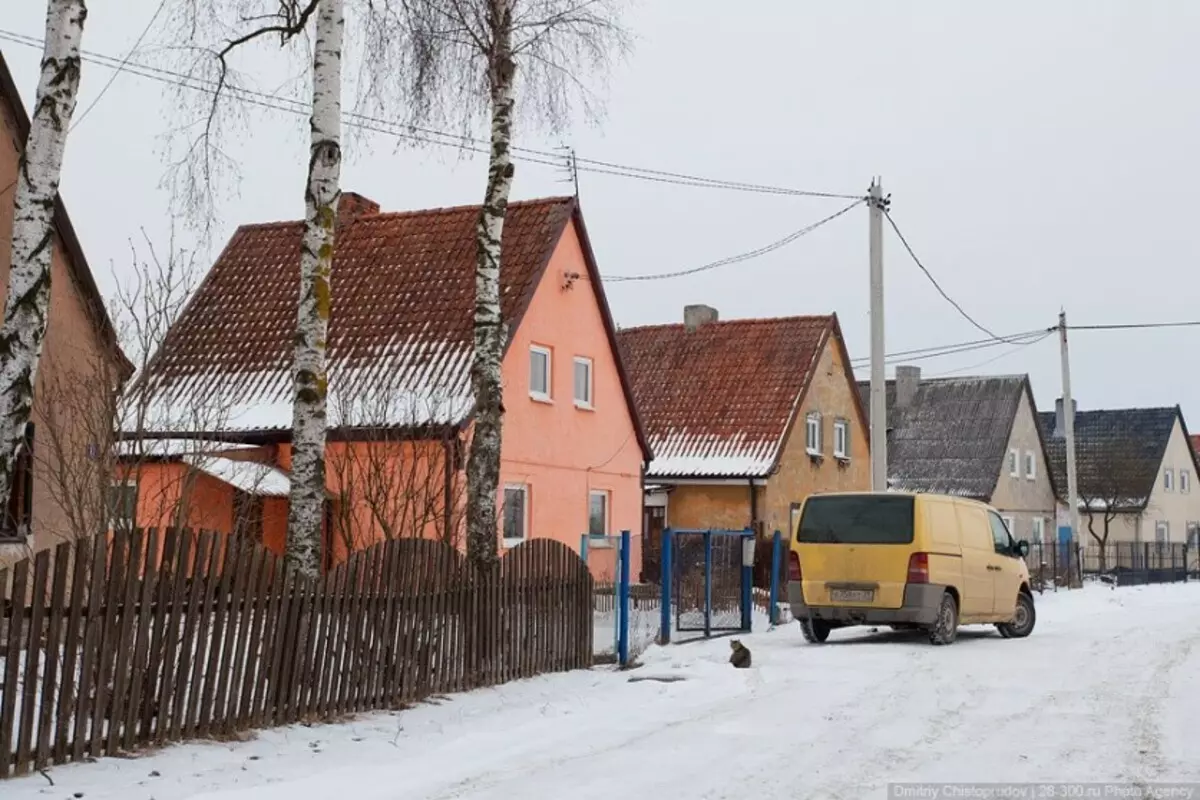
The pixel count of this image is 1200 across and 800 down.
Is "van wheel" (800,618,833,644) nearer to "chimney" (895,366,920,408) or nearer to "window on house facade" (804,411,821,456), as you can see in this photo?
"window on house facade" (804,411,821,456)

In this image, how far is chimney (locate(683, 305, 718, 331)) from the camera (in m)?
39.6

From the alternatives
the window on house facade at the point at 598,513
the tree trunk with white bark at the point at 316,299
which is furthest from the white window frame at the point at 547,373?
the tree trunk with white bark at the point at 316,299

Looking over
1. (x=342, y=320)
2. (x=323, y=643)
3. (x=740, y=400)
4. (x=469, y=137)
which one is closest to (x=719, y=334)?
(x=740, y=400)

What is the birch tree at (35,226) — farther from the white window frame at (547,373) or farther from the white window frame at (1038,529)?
the white window frame at (1038,529)

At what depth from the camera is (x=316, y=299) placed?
475 inches

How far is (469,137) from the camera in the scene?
611 inches

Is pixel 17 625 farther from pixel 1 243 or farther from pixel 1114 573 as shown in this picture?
pixel 1114 573

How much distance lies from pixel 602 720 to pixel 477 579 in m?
2.30

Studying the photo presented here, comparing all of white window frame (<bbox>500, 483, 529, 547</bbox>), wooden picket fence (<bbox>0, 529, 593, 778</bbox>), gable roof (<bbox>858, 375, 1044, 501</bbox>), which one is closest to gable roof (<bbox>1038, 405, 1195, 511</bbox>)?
gable roof (<bbox>858, 375, 1044, 501</bbox>)

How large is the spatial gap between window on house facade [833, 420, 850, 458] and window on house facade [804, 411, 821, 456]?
1133 millimetres

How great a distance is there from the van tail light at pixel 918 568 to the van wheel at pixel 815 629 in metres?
1.41

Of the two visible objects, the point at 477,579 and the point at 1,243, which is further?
the point at 1,243

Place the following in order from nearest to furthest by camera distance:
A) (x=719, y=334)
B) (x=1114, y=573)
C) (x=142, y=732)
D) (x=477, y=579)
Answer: (x=142, y=732) < (x=477, y=579) < (x=719, y=334) < (x=1114, y=573)

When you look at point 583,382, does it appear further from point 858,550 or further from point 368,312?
point 858,550
